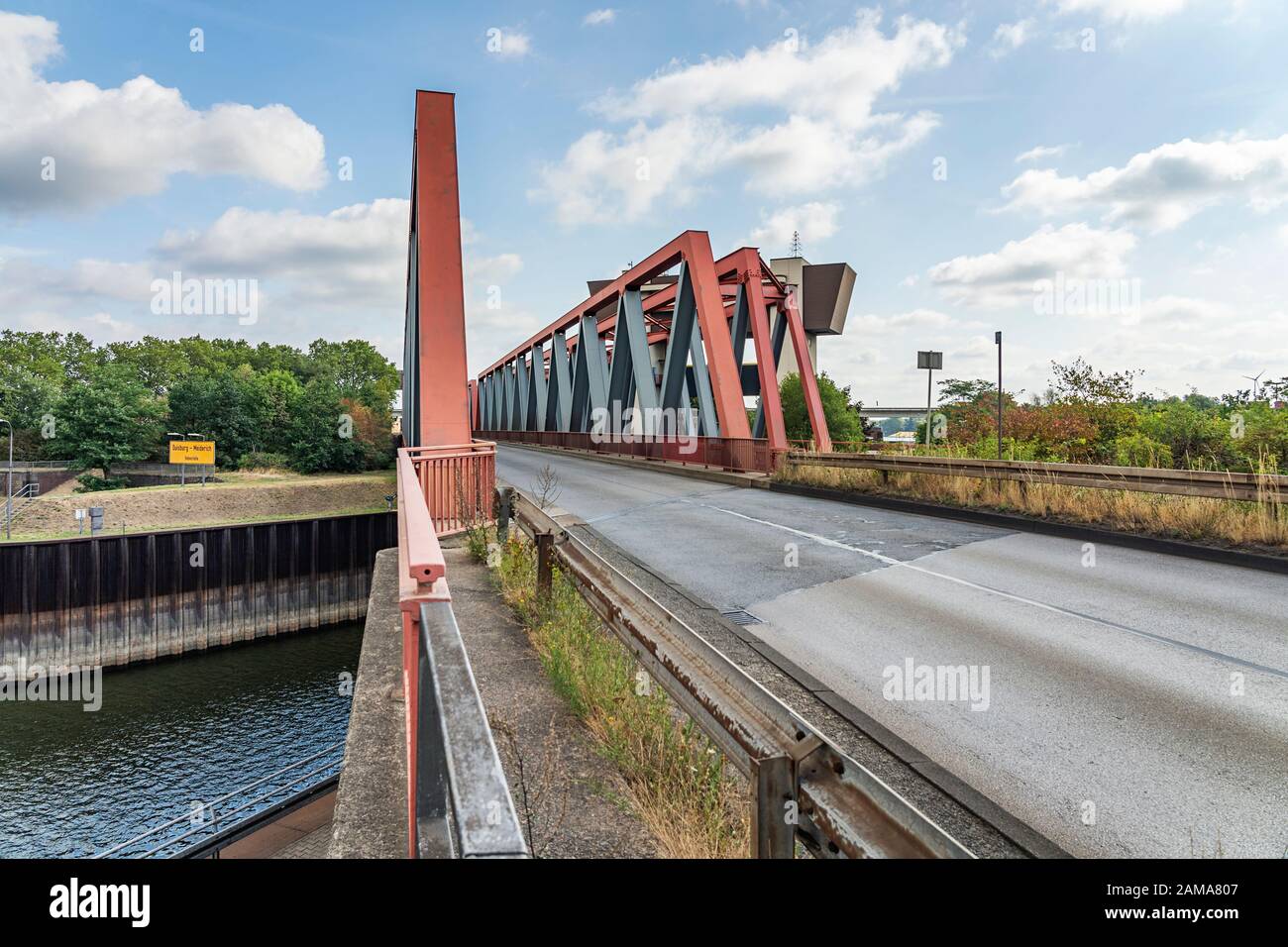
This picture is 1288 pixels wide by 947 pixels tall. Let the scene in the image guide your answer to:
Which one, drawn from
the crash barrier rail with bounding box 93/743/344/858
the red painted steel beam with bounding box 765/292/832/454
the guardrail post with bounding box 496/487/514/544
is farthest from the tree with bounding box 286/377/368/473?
the guardrail post with bounding box 496/487/514/544

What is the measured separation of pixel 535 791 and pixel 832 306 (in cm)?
6877

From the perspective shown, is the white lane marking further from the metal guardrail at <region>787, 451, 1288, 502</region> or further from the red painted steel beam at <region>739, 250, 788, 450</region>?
the red painted steel beam at <region>739, 250, 788, 450</region>

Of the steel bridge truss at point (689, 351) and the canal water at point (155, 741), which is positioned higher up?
the steel bridge truss at point (689, 351)

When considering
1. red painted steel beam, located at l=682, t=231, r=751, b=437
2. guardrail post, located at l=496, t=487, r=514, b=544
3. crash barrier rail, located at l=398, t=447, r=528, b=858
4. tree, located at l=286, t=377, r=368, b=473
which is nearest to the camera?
crash barrier rail, located at l=398, t=447, r=528, b=858

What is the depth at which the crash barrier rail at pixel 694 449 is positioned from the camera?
20.4 m

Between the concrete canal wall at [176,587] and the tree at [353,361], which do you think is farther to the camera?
the tree at [353,361]

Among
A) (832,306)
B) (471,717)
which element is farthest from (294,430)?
(471,717)

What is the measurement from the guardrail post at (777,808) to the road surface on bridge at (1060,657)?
6.82 feet

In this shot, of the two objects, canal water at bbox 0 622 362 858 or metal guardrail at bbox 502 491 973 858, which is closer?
metal guardrail at bbox 502 491 973 858

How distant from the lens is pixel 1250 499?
9.01 m

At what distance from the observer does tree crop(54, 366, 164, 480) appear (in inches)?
2154

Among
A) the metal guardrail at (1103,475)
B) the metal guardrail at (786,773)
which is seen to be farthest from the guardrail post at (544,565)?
the metal guardrail at (1103,475)

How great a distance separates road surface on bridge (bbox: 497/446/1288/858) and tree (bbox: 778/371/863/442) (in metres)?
28.1

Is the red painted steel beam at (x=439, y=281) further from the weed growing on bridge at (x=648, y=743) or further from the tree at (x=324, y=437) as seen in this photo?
the tree at (x=324, y=437)
